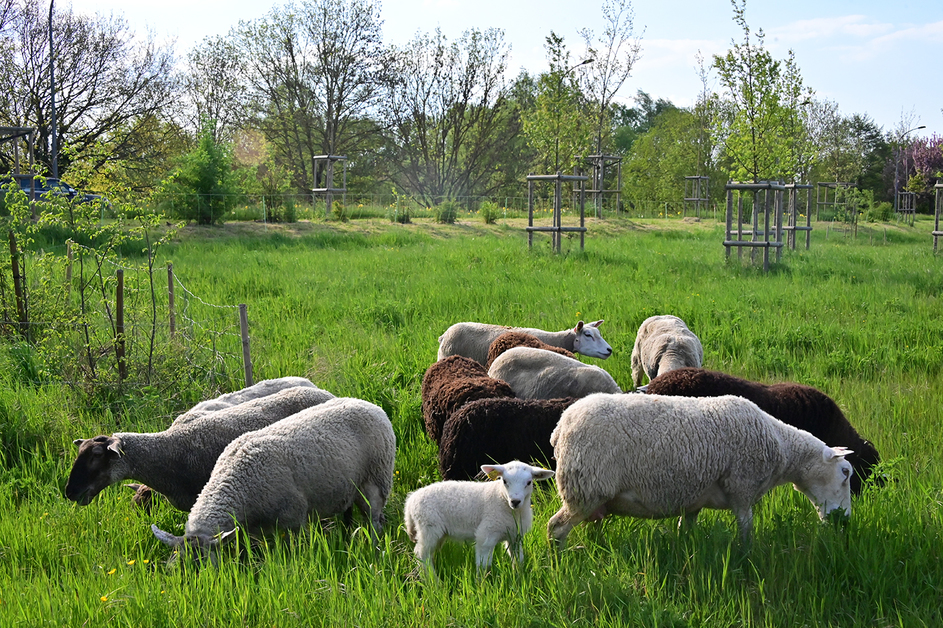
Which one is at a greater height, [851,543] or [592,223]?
[592,223]

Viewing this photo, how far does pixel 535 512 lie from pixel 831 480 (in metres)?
1.88

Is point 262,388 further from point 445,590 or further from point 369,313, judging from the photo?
point 369,313

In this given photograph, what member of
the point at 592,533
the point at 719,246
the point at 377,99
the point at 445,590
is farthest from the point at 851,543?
the point at 377,99

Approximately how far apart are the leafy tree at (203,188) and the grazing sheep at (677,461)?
20172 mm

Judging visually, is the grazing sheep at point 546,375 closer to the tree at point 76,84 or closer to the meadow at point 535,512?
the meadow at point 535,512

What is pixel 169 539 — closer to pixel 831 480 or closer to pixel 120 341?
pixel 120 341

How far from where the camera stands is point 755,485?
4523 mm

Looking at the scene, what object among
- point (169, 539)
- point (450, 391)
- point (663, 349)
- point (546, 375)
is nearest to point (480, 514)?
point (169, 539)

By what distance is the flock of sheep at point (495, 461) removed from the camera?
14.1ft

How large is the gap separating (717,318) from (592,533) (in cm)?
677

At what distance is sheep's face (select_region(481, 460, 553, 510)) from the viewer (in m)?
4.03

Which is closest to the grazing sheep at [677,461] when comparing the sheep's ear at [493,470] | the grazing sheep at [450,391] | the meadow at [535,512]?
the meadow at [535,512]

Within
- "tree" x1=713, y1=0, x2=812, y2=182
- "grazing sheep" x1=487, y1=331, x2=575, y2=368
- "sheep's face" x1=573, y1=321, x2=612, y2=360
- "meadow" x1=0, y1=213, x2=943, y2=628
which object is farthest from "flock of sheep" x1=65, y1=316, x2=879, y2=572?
"tree" x1=713, y1=0, x2=812, y2=182

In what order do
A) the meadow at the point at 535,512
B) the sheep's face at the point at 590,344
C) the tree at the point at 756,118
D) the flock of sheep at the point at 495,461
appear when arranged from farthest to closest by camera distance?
the tree at the point at 756,118 < the sheep's face at the point at 590,344 < the flock of sheep at the point at 495,461 < the meadow at the point at 535,512
